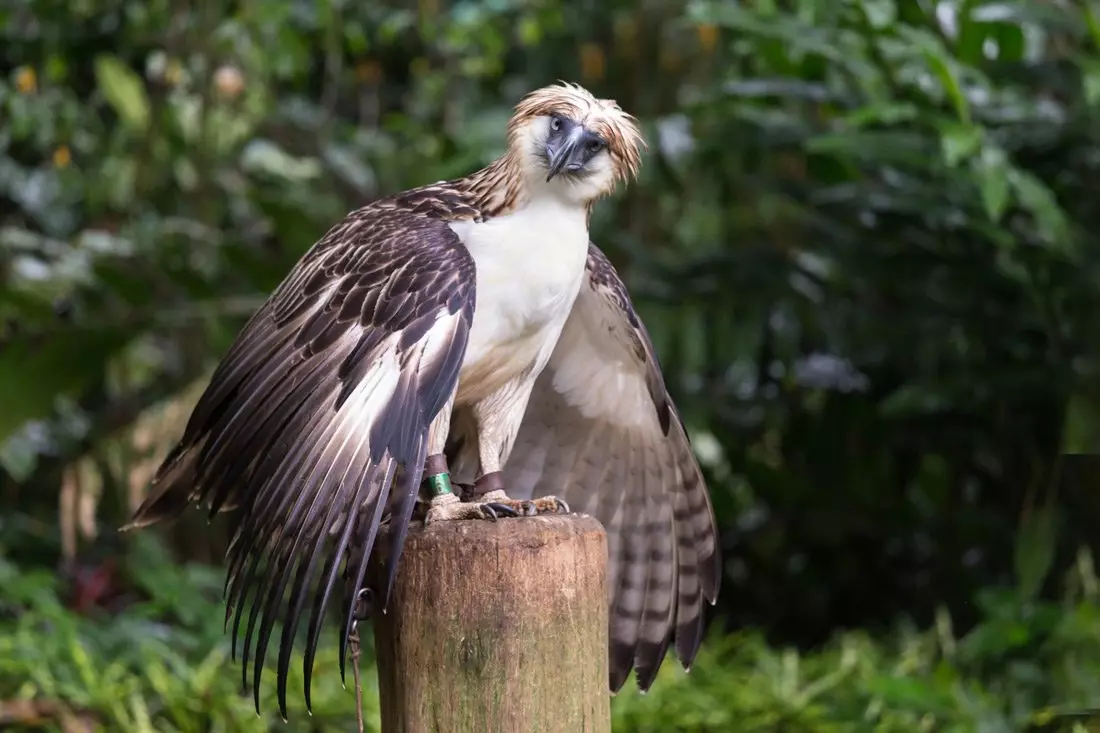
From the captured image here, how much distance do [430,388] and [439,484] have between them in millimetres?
207

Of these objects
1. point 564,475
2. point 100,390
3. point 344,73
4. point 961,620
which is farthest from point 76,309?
point 961,620

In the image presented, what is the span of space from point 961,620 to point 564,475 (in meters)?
2.44

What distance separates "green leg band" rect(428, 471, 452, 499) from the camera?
2240 mm

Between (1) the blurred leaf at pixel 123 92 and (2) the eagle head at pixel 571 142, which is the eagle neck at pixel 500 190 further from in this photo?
(1) the blurred leaf at pixel 123 92

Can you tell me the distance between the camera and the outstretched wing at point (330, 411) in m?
2.01

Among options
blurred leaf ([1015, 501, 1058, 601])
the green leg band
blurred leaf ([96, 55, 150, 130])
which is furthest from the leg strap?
blurred leaf ([96, 55, 150, 130])

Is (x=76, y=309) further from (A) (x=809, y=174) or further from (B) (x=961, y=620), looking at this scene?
(B) (x=961, y=620)

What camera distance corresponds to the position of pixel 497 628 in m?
2.05

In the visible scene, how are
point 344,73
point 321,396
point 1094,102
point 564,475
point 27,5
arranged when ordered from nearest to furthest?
point 321,396
point 564,475
point 1094,102
point 27,5
point 344,73

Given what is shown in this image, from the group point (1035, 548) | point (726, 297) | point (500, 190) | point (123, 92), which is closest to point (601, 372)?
point (500, 190)

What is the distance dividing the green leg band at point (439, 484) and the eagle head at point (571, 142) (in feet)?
1.68

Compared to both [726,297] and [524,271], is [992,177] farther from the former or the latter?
[524,271]

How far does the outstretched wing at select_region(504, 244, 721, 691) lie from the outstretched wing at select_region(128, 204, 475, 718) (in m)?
0.55

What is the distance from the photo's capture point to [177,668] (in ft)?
12.5
